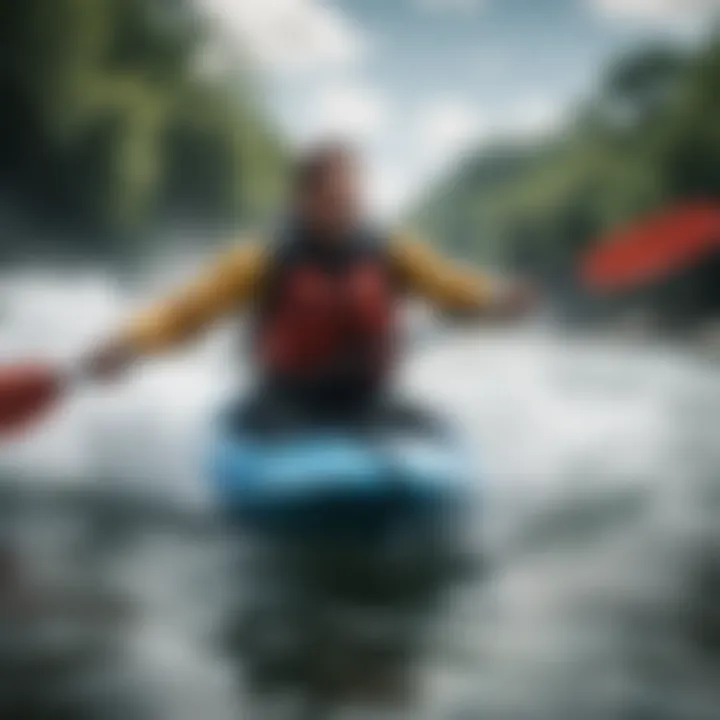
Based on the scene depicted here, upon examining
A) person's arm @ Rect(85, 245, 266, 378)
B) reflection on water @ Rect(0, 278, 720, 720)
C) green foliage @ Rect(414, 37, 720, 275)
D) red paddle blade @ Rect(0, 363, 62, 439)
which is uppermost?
green foliage @ Rect(414, 37, 720, 275)

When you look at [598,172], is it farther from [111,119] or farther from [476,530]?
[111,119]

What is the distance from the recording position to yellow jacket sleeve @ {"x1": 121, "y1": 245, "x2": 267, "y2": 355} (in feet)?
3.92

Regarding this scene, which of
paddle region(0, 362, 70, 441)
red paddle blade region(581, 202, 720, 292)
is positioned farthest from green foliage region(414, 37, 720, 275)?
paddle region(0, 362, 70, 441)

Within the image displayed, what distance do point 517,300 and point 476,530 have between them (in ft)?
0.67

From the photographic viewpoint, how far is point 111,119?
1257 millimetres

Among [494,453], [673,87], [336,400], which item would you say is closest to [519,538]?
[494,453]

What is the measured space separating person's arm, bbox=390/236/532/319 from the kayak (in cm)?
11

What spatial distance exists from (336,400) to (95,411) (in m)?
0.21

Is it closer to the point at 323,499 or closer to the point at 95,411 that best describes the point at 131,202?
the point at 95,411

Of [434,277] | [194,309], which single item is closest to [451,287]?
[434,277]

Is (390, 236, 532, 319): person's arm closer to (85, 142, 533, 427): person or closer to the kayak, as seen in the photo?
(85, 142, 533, 427): person

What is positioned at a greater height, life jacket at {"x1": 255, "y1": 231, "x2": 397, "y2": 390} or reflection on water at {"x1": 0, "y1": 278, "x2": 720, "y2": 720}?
life jacket at {"x1": 255, "y1": 231, "x2": 397, "y2": 390}

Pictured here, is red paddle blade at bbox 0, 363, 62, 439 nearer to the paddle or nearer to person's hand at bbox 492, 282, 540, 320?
the paddle

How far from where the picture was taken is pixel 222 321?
1.20 m
